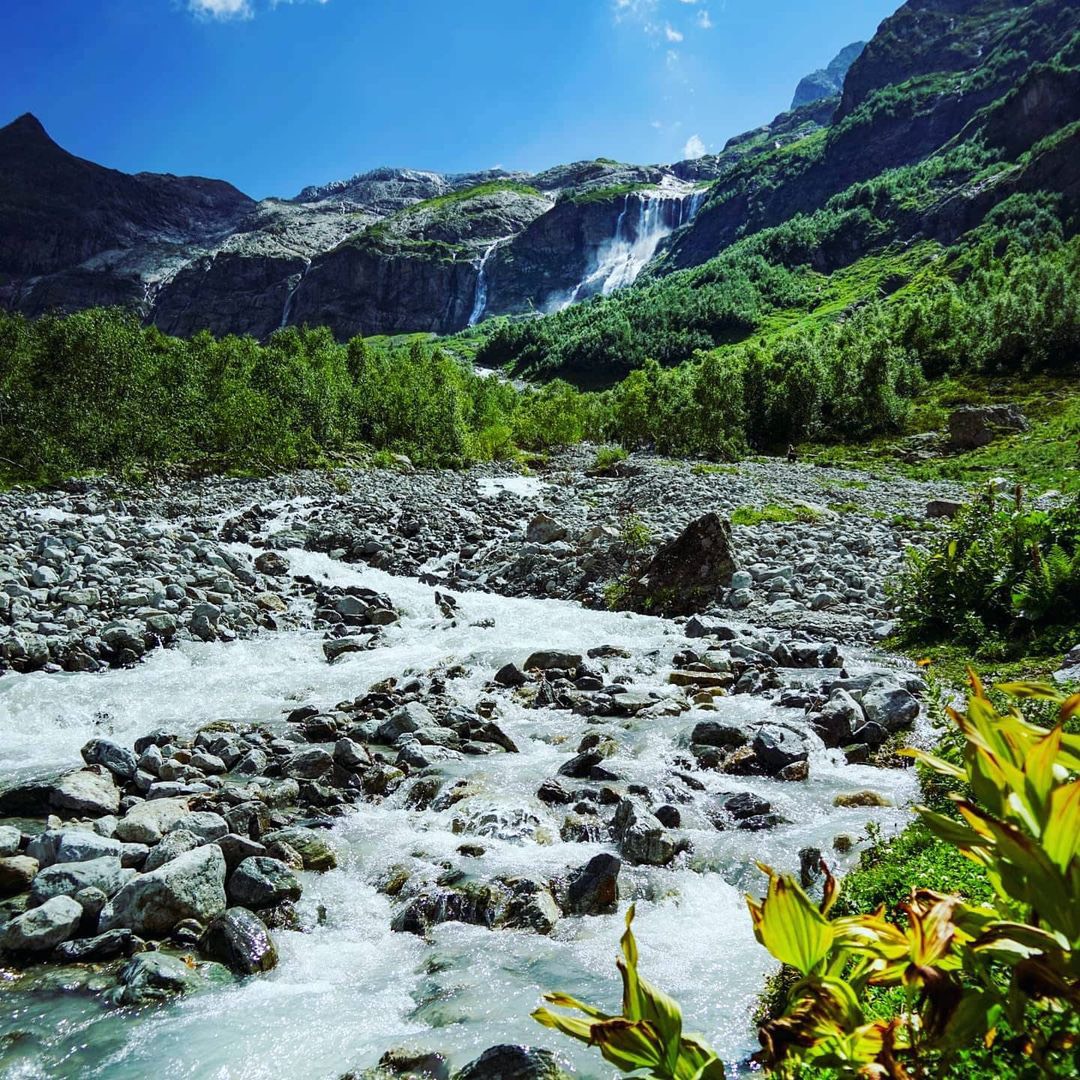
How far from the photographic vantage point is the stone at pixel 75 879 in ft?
19.2

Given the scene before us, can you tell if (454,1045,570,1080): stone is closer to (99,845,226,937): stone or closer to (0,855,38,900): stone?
(99,845,226,937): stone

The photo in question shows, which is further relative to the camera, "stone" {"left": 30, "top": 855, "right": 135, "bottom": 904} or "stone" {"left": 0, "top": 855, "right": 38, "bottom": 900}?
"stone" {"left": 0, "top": 855, "right": 38, "bottom": 900}

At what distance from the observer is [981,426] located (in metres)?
52.3

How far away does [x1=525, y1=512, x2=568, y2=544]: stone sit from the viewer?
76.5 feet

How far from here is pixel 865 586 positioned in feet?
53.4

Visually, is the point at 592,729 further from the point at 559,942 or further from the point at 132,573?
the point at 132,573

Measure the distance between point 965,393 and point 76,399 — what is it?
7918cm

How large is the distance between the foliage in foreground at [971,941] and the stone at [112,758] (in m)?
8.55

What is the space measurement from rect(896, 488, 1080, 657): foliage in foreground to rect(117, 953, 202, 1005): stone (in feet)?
35.2

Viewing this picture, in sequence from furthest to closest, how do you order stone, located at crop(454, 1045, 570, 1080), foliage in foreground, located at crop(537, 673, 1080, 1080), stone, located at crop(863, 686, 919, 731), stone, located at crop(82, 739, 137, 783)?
stone, located at crop(863, 686, 919, 731) < stone, located at crop(82, 739, 137, 783) < stone, located at crop(454, 1045, 570, 1080) < foliage in foreground, located at crop(537, 673, 1080, 1080)

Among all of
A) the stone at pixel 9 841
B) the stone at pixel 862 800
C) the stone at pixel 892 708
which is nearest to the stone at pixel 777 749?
the stone at pixel 862 800

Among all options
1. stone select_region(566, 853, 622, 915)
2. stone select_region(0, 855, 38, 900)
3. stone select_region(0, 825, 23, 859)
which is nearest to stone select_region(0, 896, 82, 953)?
stone select_region(0, 855, 38, 900)

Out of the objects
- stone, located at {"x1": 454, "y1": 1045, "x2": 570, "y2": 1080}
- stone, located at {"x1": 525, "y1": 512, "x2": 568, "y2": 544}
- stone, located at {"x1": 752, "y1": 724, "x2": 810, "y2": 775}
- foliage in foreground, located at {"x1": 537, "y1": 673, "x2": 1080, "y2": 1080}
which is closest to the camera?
foliage in foreground, located at {"x1": 537, "y1": 673, "x2": 1080, "y2": 1080}

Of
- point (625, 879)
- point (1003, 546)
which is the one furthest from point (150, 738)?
point (1003, 546)
